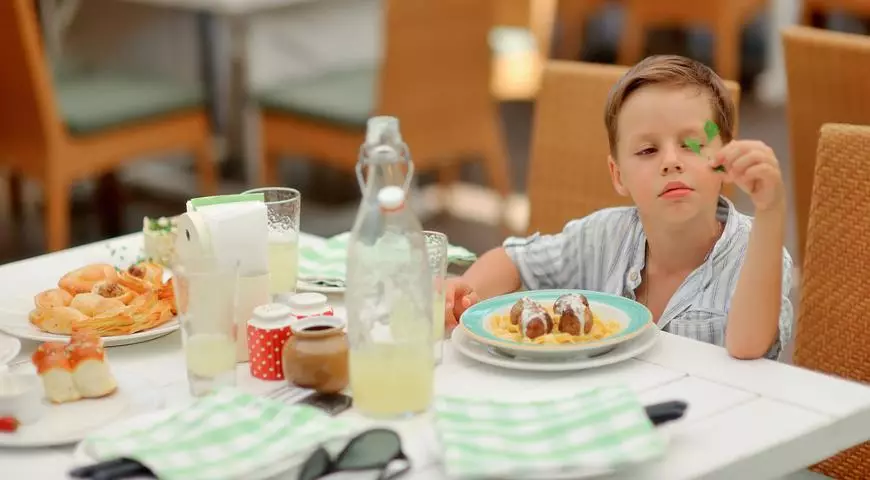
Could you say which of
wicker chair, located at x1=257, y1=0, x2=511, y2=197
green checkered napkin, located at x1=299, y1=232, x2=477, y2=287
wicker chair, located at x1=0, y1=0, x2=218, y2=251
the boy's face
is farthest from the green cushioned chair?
the boy's face

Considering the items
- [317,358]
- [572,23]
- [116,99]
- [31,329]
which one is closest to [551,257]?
[317,358]

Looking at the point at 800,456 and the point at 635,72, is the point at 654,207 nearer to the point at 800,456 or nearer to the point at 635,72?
the point at 635,72

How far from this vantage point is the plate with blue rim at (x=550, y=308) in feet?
4.79

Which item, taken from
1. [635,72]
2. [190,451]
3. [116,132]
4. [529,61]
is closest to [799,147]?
[635,72]

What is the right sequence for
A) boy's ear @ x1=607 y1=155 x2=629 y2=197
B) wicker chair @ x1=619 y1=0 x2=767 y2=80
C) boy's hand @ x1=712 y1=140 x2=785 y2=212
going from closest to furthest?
boy's hand @ x1=712 y1=140 x2=785 y2=212 < boy's ear @ x1=607 y1=155 x2=629 y2=197 < wicker chair @ x1=619 y1=0 x2=767 y2=80

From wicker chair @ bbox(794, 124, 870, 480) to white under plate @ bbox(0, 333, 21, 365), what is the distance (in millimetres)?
1048

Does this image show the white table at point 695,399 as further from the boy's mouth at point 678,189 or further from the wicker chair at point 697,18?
the wicker chair at point 697,18

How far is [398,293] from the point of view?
1.33m

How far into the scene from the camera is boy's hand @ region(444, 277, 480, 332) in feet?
5.43

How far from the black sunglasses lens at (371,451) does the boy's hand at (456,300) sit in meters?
0.40

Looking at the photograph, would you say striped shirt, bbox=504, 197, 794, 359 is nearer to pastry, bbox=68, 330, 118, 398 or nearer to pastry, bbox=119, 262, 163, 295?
pastry, bbox=119, 262, 163, 295

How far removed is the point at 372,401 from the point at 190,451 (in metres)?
0.20

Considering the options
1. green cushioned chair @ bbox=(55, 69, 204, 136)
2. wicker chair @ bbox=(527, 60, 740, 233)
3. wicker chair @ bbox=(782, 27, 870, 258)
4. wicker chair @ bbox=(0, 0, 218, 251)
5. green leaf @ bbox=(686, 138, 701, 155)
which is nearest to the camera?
green leaf @ bbox=(686, 138, 701, 155)

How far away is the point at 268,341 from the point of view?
145 cm
